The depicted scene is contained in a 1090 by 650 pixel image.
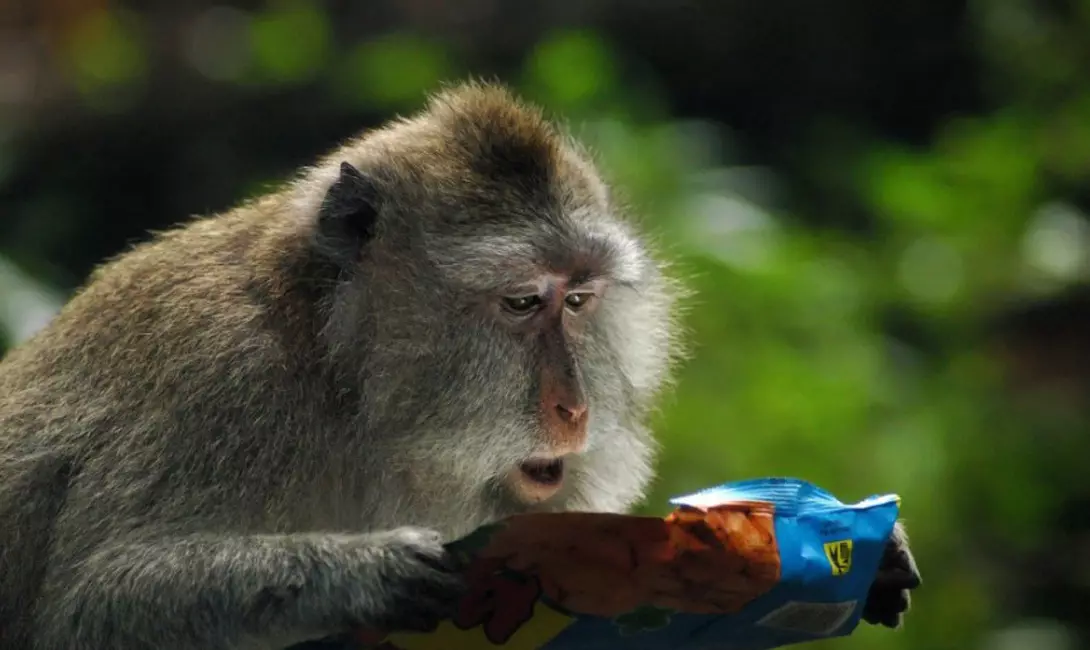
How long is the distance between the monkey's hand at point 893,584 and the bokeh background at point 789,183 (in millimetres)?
1573

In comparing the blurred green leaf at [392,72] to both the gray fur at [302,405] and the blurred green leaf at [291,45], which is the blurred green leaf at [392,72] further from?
the gray fur at [302,405]

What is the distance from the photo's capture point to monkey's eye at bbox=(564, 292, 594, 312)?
2.54 meters

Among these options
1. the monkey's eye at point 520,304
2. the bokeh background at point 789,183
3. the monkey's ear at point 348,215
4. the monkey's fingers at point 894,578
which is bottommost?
the monkey's fingers at point 894,578

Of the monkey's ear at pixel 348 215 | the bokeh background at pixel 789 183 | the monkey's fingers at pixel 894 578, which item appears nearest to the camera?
the monkey's fingers at pixel 894 578

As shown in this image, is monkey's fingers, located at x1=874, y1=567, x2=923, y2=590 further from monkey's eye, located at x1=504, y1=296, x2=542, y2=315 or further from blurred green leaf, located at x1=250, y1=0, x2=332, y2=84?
A: blurred green leaf, located at x1=250, y1=0, x2=332, y2=84

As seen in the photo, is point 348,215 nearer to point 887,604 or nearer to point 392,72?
point 887,604

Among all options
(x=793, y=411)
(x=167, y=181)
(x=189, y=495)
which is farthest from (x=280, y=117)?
(x=189, y=495)

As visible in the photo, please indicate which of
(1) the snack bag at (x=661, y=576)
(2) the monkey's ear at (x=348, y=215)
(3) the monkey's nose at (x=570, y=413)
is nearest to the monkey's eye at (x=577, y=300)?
(3) the monkey's nose at (x=570, y=413)

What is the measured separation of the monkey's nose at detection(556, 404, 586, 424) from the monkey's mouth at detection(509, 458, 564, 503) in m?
0.08

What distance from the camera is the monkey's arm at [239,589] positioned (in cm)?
211

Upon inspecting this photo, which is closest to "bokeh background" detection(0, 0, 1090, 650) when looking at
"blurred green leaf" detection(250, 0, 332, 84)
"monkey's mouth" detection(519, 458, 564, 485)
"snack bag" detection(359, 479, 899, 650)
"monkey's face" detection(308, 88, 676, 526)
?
"blurred green leaf" detection(250, 0, 332, 84)

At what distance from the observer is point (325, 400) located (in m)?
2.44

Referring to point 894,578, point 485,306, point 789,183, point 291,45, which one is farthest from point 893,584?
point 789,183

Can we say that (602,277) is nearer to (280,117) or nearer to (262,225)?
(262,225)
